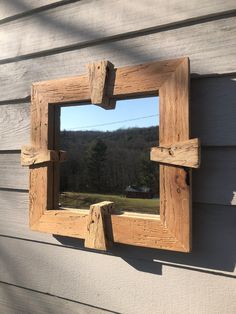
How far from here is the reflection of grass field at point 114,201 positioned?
1.07 meters

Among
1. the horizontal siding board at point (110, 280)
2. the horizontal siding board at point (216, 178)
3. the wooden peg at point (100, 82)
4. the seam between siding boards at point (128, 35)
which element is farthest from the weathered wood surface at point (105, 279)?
the seam between siding boards at point (128, 35)

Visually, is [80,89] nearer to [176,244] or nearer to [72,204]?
[72,204]

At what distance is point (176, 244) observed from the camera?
967 mm

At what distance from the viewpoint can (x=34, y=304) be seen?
4.25 feet

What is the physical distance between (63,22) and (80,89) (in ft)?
0.99

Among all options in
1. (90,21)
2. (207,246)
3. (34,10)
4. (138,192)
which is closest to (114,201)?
(138,192)

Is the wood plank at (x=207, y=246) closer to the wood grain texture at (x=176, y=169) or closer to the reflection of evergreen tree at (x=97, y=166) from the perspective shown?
the wood grain texture at (x=176, y=169)

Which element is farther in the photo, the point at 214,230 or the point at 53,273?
the point at 53,273

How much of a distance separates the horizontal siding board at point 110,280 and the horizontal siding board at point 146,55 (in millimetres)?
546

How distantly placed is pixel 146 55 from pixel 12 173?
0.67 m

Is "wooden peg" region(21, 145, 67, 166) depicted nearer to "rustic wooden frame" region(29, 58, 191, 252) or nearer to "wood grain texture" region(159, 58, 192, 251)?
"rustic wooden frame" region(29, 58, 191, 252)

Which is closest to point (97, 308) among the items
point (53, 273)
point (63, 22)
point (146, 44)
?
point (53, 273)

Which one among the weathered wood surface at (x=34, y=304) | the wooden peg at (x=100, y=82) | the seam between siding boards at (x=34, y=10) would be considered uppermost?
the seam between siding boards at (x=34, y=10)

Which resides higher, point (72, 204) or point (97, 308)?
point (72, 204)
